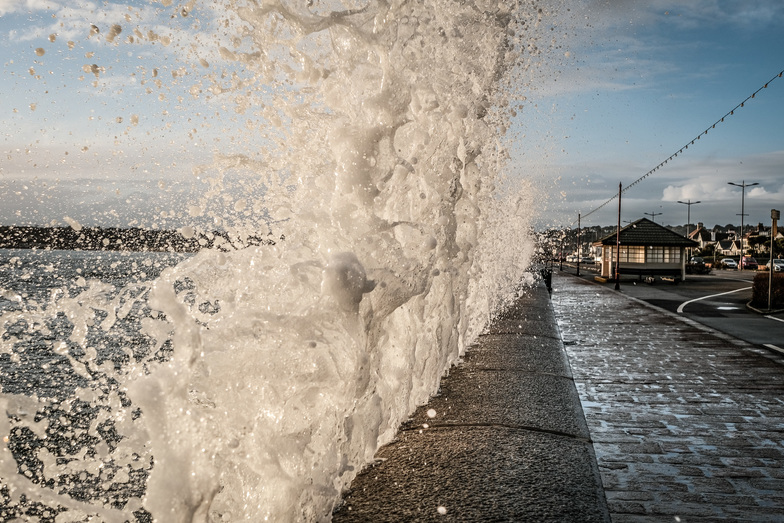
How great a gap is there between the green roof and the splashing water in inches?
1421

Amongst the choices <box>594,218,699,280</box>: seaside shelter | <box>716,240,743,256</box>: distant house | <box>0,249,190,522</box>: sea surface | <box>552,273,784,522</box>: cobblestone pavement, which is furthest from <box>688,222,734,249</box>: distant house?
<box>0,249,190,522</box>: sea surface

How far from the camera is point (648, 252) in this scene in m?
40.5

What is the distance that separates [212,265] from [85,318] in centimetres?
83

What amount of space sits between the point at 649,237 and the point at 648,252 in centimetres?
104

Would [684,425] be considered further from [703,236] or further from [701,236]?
[703,236]

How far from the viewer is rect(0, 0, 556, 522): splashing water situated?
8.99 ft

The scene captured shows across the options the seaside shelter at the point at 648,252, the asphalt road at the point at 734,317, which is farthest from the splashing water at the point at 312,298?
the seaside shelter at the point at 648,252

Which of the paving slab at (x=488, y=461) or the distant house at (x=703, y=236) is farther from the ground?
the distant house at (x=703, y=236)

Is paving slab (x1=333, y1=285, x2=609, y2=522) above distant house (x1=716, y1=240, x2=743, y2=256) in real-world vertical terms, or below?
below

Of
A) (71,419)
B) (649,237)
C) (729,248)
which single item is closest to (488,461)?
(71,419)

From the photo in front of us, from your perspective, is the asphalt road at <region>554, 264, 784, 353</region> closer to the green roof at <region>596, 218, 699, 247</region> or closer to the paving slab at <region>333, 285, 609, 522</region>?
the paving slab at <region>333, 285, 609, 522</region>

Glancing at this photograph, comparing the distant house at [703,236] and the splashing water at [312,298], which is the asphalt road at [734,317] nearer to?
the splashing water at [312,298]

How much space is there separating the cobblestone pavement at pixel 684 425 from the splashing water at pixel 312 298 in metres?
1.46

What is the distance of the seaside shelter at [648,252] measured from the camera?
Answer: 39.2 metres
